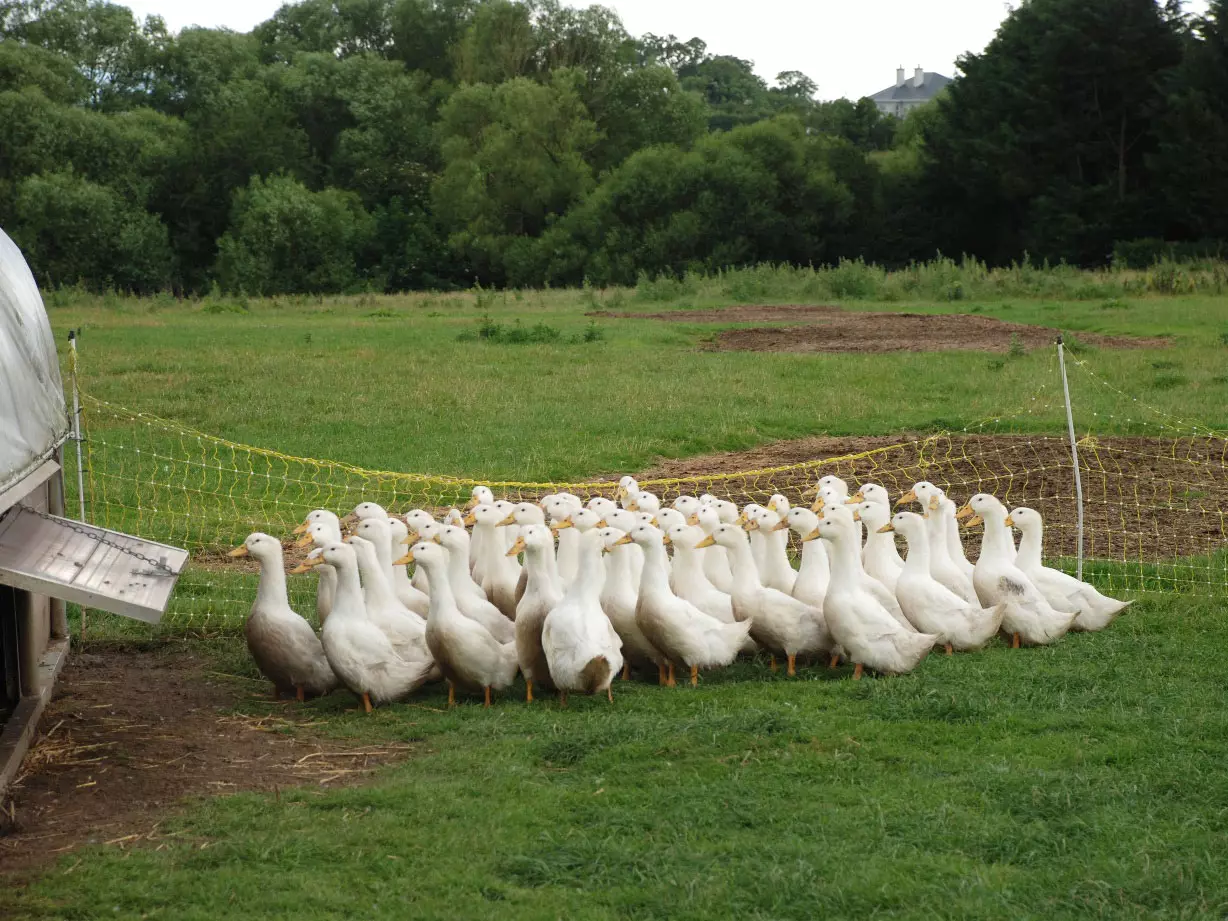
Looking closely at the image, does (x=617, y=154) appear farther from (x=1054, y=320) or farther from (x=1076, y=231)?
(x=1054, y=320)

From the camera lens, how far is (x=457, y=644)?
7703 mm

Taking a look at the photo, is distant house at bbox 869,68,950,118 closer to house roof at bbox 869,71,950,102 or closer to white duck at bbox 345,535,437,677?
house roof at bbox 869,71,950,102

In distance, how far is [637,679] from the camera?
834 cm

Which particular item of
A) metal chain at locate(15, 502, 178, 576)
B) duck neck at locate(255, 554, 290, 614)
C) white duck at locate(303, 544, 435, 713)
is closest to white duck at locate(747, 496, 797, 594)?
white duck at locate(303, 544, 435, 713)

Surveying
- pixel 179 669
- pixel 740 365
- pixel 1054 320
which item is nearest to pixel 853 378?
pixel 740 365

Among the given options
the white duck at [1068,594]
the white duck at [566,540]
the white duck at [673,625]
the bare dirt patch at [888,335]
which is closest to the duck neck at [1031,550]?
the white duck at [1068,594]

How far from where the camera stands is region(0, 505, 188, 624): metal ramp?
5.85m

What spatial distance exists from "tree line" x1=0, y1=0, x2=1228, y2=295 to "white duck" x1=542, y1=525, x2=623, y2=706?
113 feet

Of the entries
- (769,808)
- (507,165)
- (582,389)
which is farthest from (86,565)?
(507,165)

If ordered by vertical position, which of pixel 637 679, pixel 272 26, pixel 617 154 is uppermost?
pixel 272 26

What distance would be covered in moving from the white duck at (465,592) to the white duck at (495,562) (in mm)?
422

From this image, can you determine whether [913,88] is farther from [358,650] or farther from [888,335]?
[358,650]

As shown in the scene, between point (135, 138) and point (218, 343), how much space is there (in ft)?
97.0

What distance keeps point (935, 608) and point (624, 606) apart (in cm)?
180
